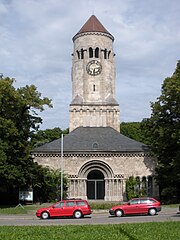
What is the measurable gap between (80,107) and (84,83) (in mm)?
3546

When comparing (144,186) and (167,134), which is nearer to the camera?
(167,134)

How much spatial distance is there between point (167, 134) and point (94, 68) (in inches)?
740

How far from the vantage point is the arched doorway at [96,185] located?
148ft

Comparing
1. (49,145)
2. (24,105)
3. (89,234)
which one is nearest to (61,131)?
(49,145)

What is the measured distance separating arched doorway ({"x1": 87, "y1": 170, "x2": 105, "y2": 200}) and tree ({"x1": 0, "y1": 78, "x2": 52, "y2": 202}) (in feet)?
35.0

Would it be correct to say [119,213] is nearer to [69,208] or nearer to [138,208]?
[138,208]

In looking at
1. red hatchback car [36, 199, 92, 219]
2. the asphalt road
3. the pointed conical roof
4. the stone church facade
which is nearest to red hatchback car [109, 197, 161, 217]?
the asphalt road

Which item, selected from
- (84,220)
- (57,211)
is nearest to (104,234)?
(84,220)

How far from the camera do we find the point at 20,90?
34406mm

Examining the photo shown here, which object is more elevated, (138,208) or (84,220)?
(138,208)

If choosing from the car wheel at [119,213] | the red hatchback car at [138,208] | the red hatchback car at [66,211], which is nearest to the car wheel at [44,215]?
the red hatchback car at [66,211]

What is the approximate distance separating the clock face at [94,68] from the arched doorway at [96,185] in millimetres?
14880

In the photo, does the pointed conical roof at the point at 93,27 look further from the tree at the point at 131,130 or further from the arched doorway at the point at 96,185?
the tree at the point at 131,130

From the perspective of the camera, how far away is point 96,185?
45031mm
